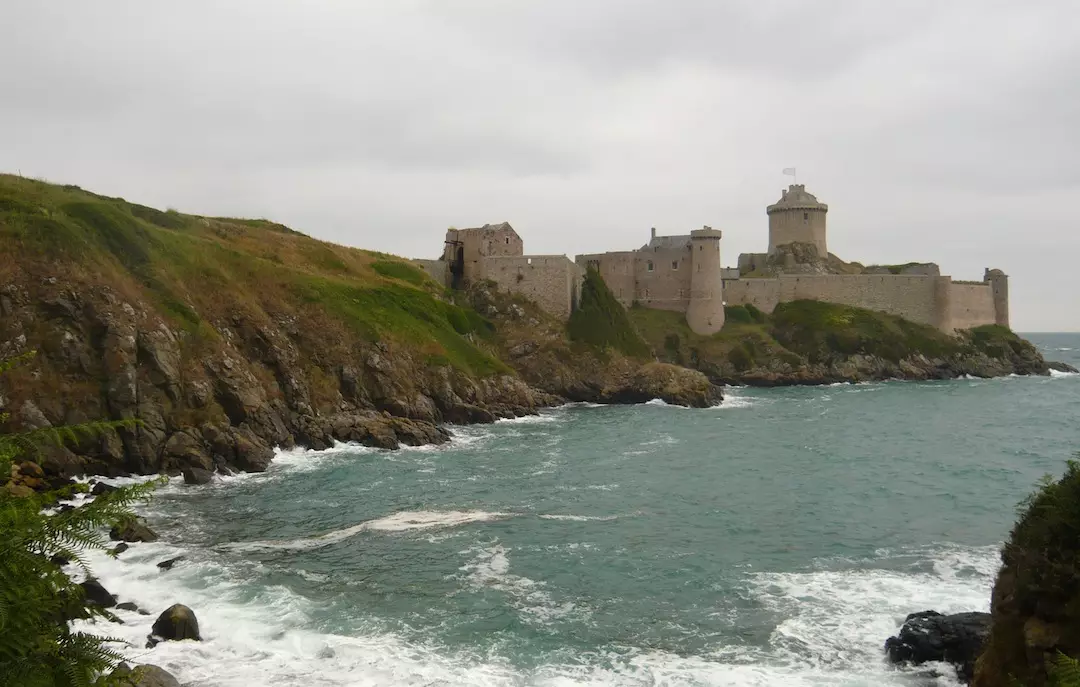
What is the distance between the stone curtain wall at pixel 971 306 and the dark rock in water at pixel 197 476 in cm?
9102

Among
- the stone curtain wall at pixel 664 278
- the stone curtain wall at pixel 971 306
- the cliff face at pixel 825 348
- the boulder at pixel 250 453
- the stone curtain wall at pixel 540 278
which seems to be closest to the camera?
the boulder at pixel 250 453

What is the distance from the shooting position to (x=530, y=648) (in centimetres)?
1709

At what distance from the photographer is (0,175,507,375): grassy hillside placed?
38844 millimetres

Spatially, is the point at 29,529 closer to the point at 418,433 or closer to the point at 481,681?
the point at 481,681

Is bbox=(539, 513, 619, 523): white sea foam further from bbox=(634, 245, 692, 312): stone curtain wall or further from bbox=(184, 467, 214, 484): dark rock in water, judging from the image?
bbox=(634, 245, 692, 312): stone curtain wall

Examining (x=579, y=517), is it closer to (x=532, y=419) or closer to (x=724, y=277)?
(x=532, y=419)

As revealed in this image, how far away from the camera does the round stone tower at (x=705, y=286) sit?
294ft

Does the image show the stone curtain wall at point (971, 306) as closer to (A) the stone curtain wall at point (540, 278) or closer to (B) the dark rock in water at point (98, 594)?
(A) the stone curtain wall at point (540, 278)

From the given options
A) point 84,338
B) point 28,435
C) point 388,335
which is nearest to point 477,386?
point 388,335

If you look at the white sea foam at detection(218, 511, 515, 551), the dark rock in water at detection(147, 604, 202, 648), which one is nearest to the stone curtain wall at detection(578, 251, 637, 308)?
the white sea foam at detection(218, 511, 515, 551)

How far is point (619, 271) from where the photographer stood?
306 ft

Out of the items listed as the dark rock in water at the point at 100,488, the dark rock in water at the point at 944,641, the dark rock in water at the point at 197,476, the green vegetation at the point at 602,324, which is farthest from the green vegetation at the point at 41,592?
the green vegetation at the point at 602,324

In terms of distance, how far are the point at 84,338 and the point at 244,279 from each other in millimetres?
16295

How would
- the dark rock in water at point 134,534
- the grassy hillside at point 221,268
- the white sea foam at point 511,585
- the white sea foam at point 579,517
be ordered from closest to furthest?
the white sea foam at point 511,585
the dark rock in water at point 134,534
the white sea foam at point 579,517
the grassy hillside at point 221,268
